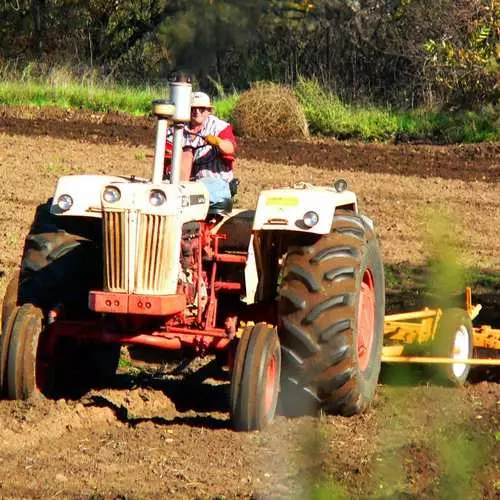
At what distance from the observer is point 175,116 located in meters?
5.79

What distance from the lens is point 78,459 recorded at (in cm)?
534

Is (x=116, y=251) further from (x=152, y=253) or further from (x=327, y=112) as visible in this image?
(x=327, y=112)

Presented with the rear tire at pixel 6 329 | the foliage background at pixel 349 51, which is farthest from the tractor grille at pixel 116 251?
the foliage background at pixel 349 51

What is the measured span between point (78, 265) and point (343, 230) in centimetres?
133

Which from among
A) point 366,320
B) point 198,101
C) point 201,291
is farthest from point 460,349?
point 198,101

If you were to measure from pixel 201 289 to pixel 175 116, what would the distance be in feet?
2.96

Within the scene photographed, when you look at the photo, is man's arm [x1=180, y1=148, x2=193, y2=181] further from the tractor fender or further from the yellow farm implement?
the yellow farm implement

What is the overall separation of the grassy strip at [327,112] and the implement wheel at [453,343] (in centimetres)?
1512

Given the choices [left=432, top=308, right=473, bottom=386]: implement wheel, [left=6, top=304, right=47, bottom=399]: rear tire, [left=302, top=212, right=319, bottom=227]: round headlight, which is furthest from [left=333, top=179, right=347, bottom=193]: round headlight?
[left=6, top=304, right=47, bottom=399]: rear tire

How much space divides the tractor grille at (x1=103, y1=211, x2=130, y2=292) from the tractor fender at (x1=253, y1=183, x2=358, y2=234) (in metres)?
0.66

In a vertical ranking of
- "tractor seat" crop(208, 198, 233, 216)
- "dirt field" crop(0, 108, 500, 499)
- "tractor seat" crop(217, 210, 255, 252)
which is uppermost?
"tractor seat" crop(208, 198, 233, 216)

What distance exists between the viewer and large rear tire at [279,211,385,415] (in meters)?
6.09

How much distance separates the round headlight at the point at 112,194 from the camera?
5793 mm

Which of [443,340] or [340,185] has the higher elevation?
[340,185]
